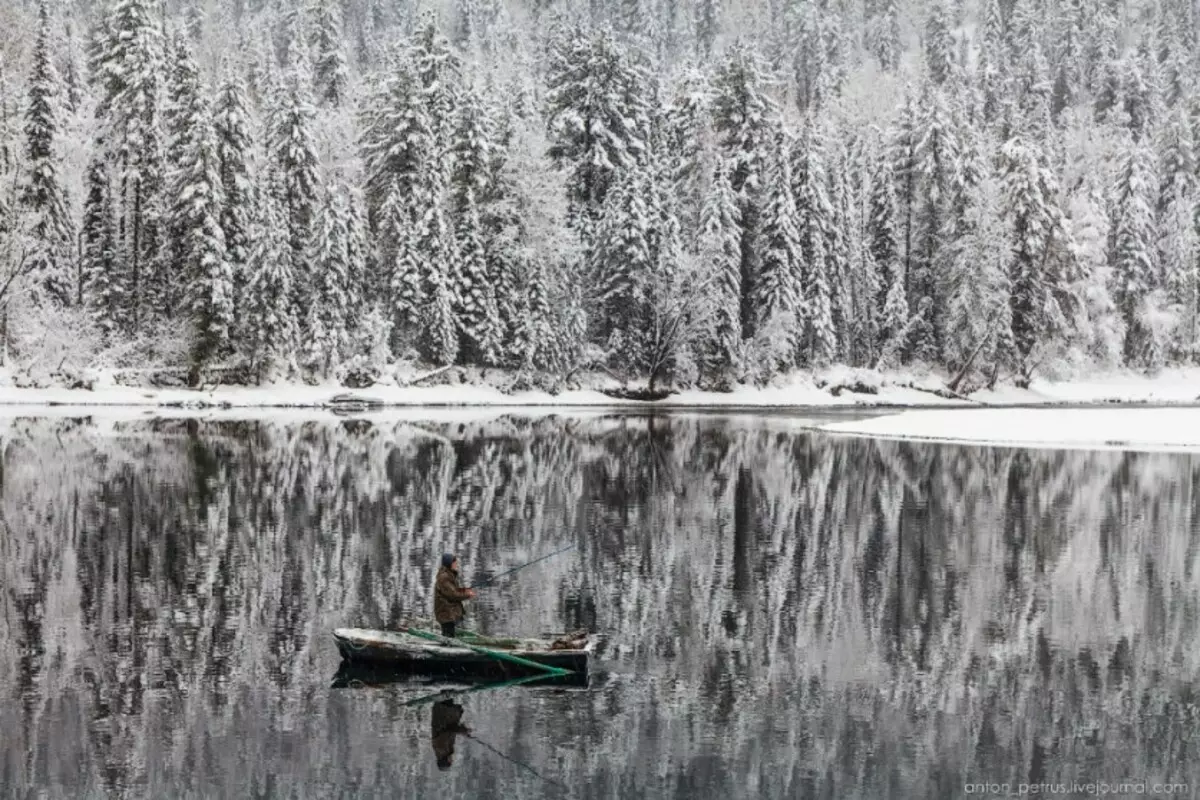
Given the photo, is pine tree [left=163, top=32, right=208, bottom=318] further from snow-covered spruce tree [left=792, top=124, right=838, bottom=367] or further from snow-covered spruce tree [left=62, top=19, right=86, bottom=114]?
snow-covered spruce tree [left=792, top=124, right=838, bottom=367]

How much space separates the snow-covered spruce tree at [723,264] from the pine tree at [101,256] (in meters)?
31.9

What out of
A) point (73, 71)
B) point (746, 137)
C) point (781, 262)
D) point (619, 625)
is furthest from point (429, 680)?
point (73, 71)

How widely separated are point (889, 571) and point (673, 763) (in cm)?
1162

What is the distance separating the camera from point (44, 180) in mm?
69938

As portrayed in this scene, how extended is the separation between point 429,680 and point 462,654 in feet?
1.95

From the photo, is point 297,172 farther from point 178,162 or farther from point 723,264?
point 723,264

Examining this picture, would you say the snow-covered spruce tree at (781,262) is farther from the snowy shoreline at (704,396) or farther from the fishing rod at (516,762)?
the fishing rod at (516,762)

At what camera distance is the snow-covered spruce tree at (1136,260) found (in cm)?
9506

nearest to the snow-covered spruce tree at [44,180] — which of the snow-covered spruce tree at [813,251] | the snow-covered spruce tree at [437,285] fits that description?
the snow-covered spruce tree at [437,285]

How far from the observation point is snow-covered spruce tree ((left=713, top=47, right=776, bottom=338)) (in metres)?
80.6

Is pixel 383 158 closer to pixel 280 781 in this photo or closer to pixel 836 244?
pixel 836 244

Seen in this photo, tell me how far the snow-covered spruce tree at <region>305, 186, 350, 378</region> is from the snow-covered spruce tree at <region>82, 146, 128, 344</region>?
10074 mm

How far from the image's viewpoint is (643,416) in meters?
67.2

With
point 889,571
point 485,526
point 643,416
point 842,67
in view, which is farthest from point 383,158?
point 842,67
